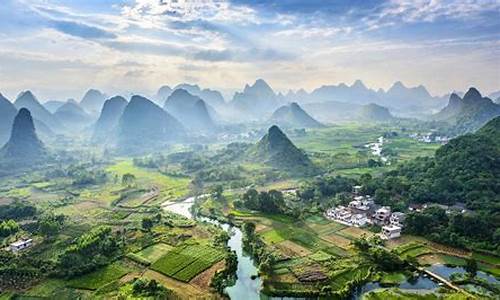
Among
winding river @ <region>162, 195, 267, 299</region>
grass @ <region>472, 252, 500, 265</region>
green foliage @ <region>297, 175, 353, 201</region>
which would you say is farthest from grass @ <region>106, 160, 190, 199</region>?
grass @ <region>472, 252, 500, 265</region>

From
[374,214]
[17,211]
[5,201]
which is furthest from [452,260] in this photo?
[5,201]

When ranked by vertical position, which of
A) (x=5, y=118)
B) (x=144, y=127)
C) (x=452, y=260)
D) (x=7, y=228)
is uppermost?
(x=5, y=118)

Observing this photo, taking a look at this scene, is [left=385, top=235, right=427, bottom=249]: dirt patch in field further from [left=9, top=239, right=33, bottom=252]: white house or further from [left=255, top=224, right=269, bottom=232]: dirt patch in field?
[left=9, top=239, right=33, bottom=252]: white house

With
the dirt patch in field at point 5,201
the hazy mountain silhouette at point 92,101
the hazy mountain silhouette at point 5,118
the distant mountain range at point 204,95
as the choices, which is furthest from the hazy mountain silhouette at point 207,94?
the dirt patch in field at point 5,201

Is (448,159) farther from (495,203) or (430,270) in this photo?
(430,270)

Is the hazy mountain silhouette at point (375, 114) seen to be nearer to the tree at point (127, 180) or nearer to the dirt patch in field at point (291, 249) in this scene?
the tree at point (127, 180)

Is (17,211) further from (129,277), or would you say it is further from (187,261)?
(187,261)

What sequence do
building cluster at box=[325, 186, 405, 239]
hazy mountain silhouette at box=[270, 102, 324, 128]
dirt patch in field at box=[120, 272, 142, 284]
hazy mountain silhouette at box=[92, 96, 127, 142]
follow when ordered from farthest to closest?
1. hazy mountain silhouette at box=[270, 102, 324, 128]
2. hazy mountain silhouette at box=[92, 96, 127, 142]
3. building cluster at box=[325, 186, 405, 239]
4. dirt patch in field at box=[120, 272, 142, 284]
